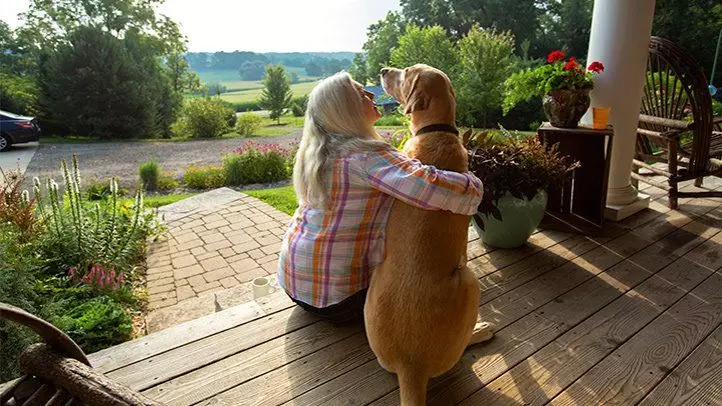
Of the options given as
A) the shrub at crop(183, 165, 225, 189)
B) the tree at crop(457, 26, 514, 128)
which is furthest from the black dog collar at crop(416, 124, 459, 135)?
the tree at crop(457, 26, 514, 128)

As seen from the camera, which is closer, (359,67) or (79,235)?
(79,235)

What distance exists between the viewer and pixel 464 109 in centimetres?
1262

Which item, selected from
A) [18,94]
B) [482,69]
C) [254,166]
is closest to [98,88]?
[18,94]

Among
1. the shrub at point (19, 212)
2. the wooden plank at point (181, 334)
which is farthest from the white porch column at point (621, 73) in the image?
the shrub at point (19, 212)

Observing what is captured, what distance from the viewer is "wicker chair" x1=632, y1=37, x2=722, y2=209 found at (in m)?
2.94

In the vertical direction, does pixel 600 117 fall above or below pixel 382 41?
below

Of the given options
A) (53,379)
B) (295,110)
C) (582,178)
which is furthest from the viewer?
(295,110)

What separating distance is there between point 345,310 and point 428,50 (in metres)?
12.5

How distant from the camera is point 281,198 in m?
5.79

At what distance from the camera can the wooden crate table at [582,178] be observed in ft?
9.05

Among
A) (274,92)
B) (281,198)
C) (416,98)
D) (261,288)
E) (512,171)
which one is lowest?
(281,198)

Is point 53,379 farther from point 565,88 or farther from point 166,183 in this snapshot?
point 166,183

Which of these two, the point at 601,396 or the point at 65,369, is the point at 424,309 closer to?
the point at 601,396

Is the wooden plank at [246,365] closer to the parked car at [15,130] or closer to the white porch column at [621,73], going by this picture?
the white porch column at [621,73]
